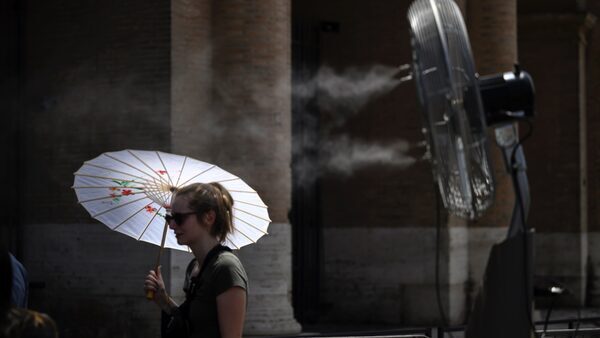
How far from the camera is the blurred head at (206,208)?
16.3ft

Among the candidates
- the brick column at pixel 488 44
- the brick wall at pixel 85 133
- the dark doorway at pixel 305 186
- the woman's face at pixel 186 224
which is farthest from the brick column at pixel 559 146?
the woman's face at pixel 186 224

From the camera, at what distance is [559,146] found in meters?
21.9

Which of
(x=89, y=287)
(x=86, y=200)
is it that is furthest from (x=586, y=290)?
(x=86, y=200)

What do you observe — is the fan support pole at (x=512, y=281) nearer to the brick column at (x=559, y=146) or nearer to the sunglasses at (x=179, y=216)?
the sunglasses at (x=179, y=216)

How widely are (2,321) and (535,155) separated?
19.1m

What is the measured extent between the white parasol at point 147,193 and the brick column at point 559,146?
16.1 meters

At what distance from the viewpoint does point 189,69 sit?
44.3 feet

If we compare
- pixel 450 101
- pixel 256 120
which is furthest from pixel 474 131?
pixel 256 120

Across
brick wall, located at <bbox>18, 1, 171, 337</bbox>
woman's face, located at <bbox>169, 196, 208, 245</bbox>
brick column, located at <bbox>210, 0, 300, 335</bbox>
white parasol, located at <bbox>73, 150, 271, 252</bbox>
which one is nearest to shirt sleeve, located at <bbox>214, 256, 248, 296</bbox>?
woman's face, located at <bbox>169, 196, 208, 245</bbox>

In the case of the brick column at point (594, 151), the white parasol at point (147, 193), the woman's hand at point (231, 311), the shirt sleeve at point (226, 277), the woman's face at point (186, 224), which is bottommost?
the woman's hand at point (231, 311)

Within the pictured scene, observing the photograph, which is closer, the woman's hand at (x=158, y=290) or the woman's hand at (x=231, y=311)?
the woman's hand at (x=231, y=311)

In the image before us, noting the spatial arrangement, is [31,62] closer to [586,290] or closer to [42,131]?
[42,131]

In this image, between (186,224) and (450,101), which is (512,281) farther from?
(186,224)

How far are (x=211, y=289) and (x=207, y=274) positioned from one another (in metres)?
0.06
